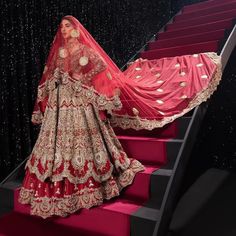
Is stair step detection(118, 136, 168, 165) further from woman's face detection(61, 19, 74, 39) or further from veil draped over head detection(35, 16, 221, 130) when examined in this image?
woman's face detection(61, 19, 74, 39)

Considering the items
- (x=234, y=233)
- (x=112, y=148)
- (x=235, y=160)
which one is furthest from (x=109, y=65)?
(x=235, y=160)

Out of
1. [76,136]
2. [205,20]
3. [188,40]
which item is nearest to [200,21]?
[205,20]

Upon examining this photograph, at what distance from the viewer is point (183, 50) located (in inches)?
136

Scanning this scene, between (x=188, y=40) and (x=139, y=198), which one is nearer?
(x=139, y=198)

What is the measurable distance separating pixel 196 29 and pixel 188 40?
15.7 inches

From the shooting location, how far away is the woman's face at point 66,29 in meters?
1.98

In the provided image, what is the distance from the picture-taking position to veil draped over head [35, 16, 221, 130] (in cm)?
200

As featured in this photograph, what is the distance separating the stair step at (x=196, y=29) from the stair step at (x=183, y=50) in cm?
57

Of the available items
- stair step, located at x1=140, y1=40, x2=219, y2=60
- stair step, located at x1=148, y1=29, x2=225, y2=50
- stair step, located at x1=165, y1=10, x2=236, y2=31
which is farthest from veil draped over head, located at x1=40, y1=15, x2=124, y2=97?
stair step, located at x1=165, y1=10, x2=236, y2=31

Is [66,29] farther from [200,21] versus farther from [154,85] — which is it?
[200,21]

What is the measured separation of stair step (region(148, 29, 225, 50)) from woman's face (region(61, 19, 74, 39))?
6.78 feet

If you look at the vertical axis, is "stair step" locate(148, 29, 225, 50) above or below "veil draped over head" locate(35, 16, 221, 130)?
above

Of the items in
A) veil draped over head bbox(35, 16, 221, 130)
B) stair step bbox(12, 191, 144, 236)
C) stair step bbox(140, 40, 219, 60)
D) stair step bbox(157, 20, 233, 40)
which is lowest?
stair step bbox(12, 191, 144, 236)

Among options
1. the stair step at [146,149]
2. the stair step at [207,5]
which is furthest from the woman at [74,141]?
the stair step at [207,5]
